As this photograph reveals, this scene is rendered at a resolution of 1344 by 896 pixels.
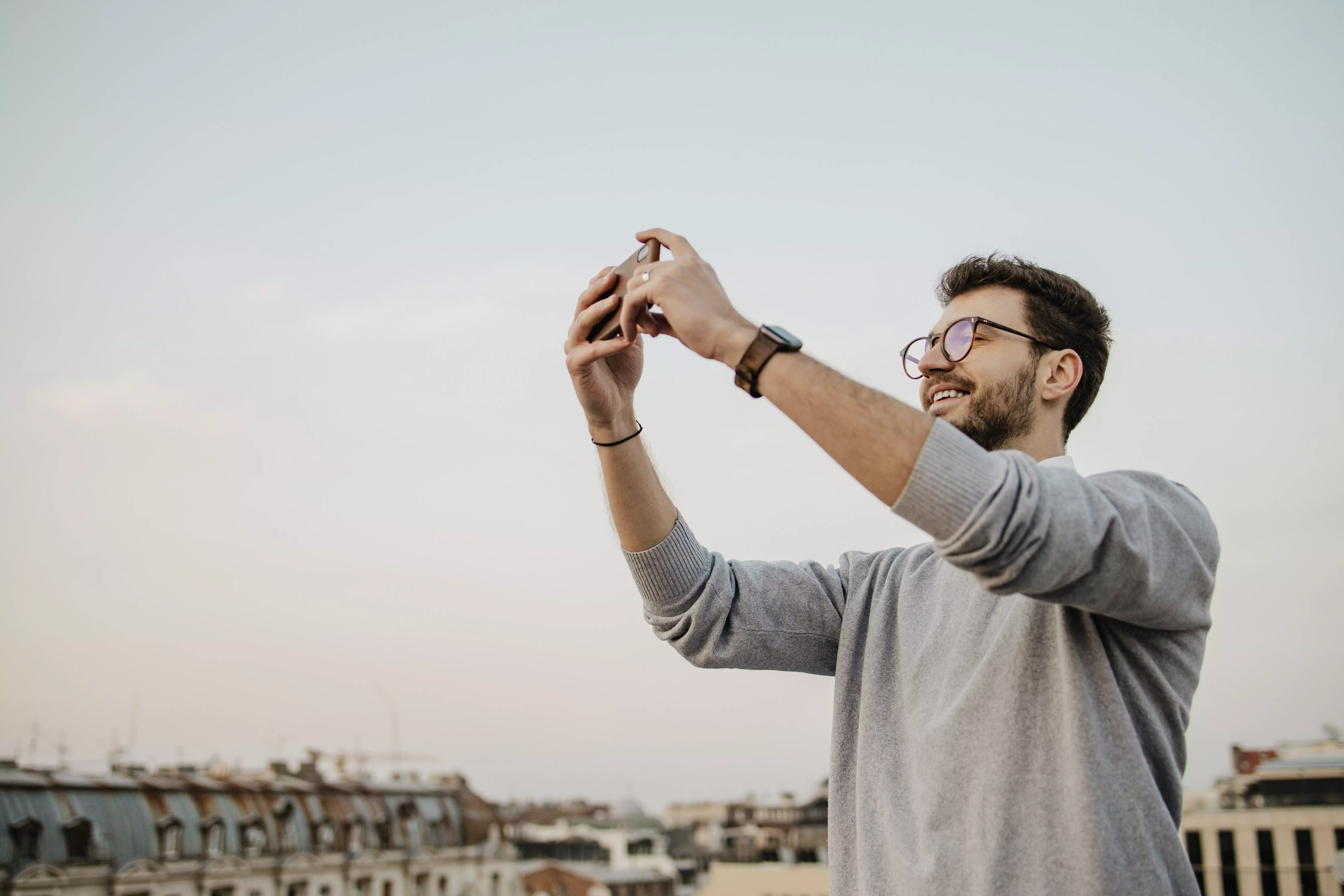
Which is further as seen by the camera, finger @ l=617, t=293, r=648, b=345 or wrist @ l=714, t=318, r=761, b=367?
finger @ l=617, t=293, r=648, b=345

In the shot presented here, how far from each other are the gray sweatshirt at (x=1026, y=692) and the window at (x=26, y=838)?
31818 mm

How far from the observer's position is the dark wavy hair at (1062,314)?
2350mm

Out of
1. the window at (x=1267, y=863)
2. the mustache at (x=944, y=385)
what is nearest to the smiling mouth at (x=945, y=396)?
the mustache at (x=944, y=385)

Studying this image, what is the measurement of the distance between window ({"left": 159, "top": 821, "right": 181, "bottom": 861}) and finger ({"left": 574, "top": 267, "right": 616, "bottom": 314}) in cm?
3454

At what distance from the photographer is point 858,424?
1.59 metres

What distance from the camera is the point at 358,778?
42.9 metres

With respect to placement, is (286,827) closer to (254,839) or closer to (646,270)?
(254,839)

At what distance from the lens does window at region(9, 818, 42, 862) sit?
27.0 meters

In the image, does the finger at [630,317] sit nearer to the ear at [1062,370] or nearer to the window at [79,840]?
the ear at [1062,370]

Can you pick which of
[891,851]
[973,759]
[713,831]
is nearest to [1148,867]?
[973,759]

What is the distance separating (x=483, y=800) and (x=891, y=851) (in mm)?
45877

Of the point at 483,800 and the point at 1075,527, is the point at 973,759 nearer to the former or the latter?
the point at 1075,527

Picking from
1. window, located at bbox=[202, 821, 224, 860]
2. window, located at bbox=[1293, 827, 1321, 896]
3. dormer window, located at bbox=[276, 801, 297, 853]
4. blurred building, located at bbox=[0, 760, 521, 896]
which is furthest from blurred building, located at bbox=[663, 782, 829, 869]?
window, located at bbox=[202, 821, 224, 860]

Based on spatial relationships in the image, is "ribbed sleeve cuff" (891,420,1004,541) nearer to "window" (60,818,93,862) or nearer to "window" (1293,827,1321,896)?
"window" (60,818,93,862)
